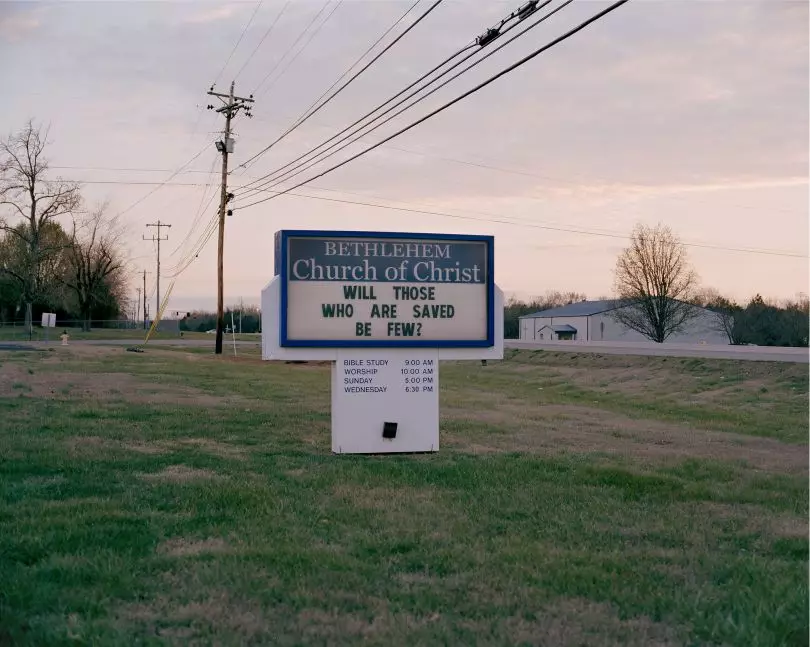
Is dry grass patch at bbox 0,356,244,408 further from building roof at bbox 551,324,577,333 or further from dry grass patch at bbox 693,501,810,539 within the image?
building roof at bbox 551,324,577,333

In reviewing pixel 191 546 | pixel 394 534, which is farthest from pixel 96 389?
pixel 394 534

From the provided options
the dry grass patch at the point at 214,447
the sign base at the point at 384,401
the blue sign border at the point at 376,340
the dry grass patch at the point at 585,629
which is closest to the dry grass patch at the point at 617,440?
the sign base at the point at 384,401

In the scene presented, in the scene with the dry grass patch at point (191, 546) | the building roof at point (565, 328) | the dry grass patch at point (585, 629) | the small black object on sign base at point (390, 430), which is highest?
the building roof at point (565, 328)

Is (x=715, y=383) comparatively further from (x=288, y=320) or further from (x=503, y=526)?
(x=503, y=526)

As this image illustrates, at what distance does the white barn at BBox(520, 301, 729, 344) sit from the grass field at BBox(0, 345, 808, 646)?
63.5 meters

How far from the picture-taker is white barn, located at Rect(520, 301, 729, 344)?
77.0 meters

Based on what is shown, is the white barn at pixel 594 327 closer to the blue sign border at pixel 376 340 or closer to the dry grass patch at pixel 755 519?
the blue sign border at pixel 376 340

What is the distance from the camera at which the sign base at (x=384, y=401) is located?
12531 millimetres

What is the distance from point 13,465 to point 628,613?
7588 millimetres

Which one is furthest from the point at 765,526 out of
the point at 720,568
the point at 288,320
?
the point at 288,320

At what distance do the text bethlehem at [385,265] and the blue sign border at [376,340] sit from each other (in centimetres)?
14

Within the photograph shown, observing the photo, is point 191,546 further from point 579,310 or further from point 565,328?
point 579,310

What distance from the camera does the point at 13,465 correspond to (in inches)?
407

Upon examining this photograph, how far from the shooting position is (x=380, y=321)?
41.7 feet
